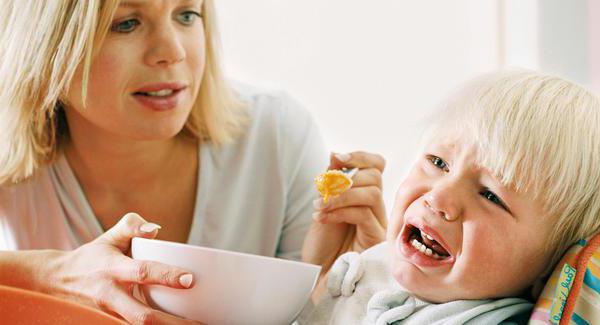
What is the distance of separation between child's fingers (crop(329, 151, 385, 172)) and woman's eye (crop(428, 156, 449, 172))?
0.30 metres

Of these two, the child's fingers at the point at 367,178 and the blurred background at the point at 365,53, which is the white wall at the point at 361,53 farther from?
the child's fingers at the point at 367,178

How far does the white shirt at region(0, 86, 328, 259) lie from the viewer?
65.4 inches

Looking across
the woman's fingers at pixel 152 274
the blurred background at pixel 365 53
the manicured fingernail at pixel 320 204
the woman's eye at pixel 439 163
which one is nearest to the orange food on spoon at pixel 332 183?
the manicured fingernail at pixel 320 204

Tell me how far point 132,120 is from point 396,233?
603 millimetres

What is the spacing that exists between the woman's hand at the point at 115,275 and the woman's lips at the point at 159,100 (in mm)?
337

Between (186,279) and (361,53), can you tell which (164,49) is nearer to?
(186,279)

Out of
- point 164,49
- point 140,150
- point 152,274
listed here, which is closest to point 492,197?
point 152,274

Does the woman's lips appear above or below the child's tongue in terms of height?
above

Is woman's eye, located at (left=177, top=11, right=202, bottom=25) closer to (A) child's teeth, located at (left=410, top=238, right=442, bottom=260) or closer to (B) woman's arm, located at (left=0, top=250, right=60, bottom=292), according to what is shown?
(B) woman's arm, located at (left=0, top=250, right=60, bottom=292)

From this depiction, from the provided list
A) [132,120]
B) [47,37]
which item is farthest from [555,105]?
[47,37]

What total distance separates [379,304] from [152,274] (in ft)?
1.06

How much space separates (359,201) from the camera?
1403mm

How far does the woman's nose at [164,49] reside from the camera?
147 cm

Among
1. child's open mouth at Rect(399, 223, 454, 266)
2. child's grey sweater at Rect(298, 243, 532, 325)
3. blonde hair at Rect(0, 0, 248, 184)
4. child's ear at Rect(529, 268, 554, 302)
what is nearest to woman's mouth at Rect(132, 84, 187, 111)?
blonde hair at Rect(0, 0, 248, 184)
